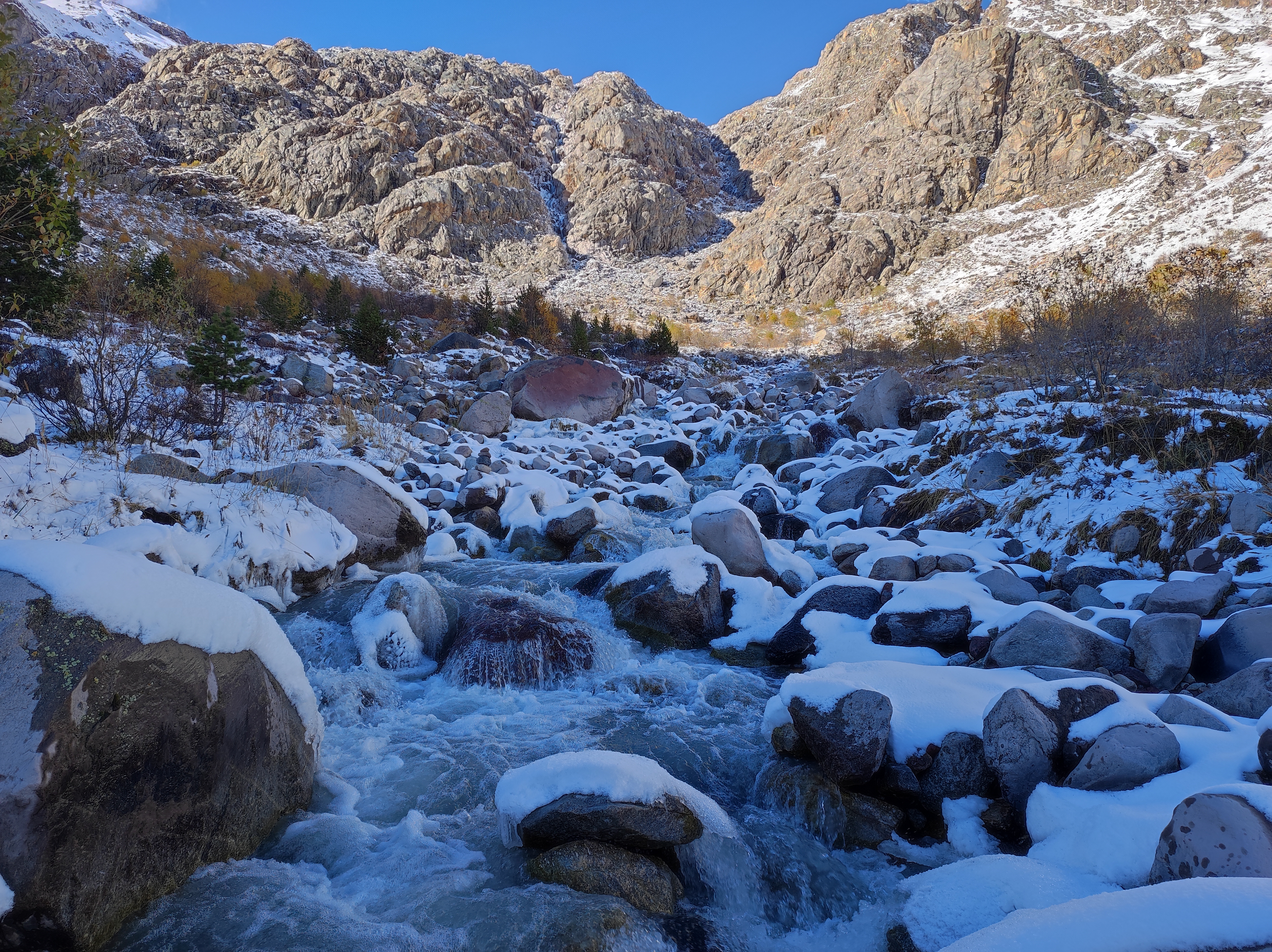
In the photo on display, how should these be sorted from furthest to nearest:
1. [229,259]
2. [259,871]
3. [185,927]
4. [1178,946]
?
[229,259] → [259,871] → [185,927] → [1178,946]

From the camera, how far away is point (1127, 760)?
2.72 m

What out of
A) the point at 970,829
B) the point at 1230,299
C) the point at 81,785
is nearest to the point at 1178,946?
the point at 970,829

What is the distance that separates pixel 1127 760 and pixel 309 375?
11.6 m

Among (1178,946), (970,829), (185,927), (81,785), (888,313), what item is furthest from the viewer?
(888,313)

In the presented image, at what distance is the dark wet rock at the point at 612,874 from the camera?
8.29 feet

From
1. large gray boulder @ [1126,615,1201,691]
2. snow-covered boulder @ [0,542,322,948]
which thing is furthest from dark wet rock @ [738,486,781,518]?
snow-covered boulder @ [0,542,322,948]

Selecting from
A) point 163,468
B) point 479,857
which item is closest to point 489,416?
point 163,468

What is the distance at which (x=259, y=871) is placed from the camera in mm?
2635

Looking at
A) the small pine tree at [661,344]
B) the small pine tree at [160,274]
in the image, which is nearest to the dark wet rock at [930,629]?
the small pine tree at [160,274]

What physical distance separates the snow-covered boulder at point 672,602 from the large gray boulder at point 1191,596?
3.17 metres

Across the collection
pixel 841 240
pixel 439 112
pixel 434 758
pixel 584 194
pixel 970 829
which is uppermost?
pixel 439 112

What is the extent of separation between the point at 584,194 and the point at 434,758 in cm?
4922

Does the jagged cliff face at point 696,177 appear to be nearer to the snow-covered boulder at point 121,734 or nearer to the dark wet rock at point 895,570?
the dark wet rock at point 895,570

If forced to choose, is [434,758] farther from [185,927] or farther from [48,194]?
[48,194]
